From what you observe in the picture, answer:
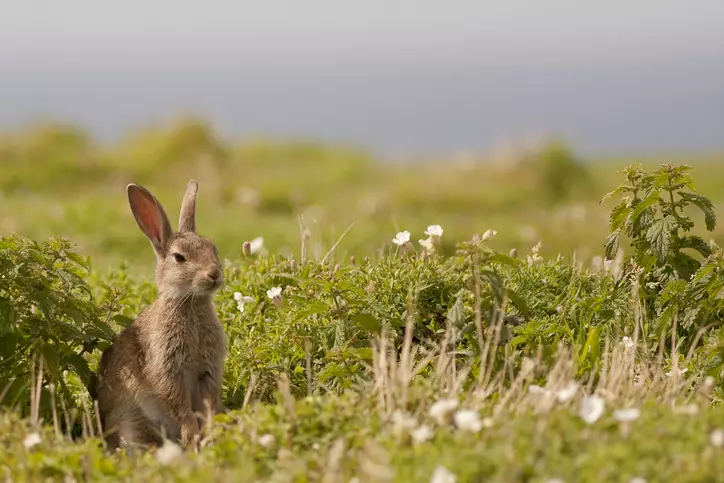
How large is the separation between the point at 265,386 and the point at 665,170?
2549mm

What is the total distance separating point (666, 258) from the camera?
6.24 m

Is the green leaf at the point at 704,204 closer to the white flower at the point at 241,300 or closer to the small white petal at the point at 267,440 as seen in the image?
the white flower at the point at 241,300

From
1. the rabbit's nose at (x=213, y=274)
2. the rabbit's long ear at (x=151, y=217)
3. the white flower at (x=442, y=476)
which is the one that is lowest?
the white flower at (x=442, y=476)

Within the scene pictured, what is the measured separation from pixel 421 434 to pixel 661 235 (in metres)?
2.50

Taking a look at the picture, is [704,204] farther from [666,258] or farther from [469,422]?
[469,422]

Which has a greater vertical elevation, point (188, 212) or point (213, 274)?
point (188, 212)

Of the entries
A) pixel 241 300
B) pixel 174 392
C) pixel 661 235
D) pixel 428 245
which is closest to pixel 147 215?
pixel 241 300

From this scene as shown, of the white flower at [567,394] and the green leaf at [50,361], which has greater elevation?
the green leaf at [50,361]

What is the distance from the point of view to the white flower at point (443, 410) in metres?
4.38

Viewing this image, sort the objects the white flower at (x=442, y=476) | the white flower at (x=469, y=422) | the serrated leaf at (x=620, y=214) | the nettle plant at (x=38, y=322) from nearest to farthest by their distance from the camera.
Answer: the white flower at (x=442, y=476) → the white flower at (x=469, y=422) → the nettle plant at (x=38, y=322) → the serrated leaf at (x=620, y=214)

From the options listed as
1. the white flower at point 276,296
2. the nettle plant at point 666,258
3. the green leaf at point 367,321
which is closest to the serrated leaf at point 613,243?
the nettle plant at point 666,258

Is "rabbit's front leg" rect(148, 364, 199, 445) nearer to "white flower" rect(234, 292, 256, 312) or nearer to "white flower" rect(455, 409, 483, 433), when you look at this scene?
"white flower" rect(234, 292, 256, 312)

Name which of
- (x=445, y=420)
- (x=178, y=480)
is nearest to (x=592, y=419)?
(x=445, y=420)

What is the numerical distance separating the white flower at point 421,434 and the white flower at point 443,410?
0.24ft
